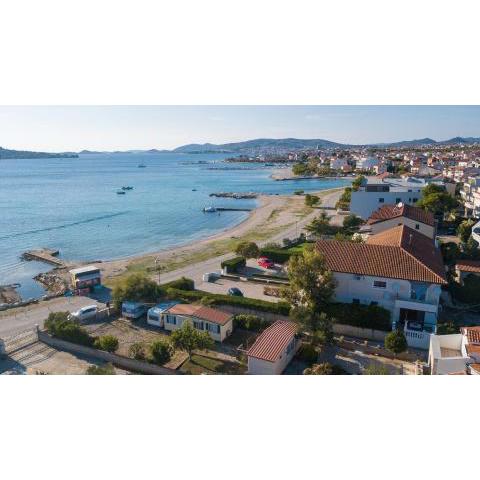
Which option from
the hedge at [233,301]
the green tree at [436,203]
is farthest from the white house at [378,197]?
the hedge at [233,301]

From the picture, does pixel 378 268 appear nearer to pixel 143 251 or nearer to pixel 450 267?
pixel 450 267

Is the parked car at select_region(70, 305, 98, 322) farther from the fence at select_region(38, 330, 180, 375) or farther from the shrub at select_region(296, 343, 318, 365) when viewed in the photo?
the shrub at select_region(296, 343, 318, 365)

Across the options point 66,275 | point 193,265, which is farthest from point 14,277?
point 193,265

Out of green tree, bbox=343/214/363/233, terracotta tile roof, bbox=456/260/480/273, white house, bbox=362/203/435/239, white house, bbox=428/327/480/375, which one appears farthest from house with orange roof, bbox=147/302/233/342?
green tree, bbox=343/214/363/233

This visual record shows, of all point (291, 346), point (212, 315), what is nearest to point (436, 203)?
point (212, 315)

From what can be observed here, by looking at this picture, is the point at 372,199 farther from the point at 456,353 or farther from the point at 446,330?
the point at 456,353

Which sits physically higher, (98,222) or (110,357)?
(98,222)
